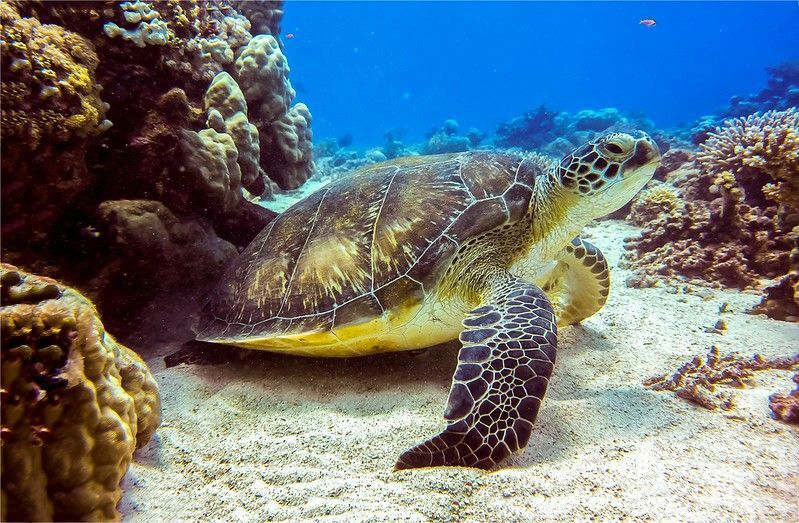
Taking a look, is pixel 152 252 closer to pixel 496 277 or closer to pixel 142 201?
pixel 142 201

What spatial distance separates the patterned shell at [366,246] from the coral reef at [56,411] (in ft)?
4.74

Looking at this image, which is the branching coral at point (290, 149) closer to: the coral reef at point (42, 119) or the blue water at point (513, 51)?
the coral reef at point (42, 119)

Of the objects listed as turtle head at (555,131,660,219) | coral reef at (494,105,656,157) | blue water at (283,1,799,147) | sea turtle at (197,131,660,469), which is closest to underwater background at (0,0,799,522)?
sea turtle at (197,131,660,469)

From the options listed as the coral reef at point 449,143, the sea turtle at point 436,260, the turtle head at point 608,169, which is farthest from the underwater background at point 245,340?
the coral reef at point 449,143

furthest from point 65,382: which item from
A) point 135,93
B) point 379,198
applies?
point 135,93

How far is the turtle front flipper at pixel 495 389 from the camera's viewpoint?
6.37ft

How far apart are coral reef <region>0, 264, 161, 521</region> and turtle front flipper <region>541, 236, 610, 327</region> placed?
11.4ft

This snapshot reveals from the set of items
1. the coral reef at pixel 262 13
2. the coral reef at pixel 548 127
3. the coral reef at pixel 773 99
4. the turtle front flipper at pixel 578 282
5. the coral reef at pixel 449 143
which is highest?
the coral reef at pixel 773 99

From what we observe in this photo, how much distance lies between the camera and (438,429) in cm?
233

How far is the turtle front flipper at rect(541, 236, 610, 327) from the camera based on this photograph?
3553mm

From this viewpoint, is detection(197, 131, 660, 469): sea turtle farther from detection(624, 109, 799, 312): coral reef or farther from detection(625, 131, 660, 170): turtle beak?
detection(624, 109, 799, 312): coral reef

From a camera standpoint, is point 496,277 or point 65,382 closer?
point 65,382

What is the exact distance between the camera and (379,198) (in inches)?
133

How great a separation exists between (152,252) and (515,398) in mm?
3257
